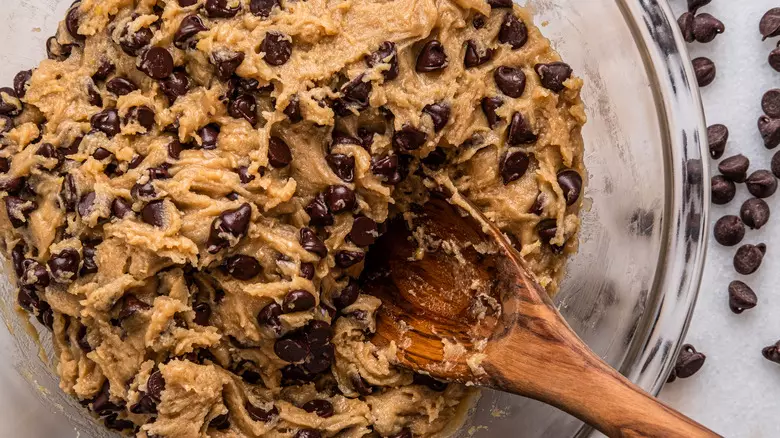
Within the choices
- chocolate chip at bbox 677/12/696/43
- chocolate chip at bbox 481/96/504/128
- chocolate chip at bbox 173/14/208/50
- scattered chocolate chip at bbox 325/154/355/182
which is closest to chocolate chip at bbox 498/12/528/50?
chocolate chip at bbox 481/96/504/128

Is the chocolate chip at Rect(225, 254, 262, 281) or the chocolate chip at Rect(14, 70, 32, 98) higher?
the chocolate chip at Rect(14, 70, 32, 98)

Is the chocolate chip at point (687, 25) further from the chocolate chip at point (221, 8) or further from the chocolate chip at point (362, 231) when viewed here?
the chocolate chip at point (221, 8)

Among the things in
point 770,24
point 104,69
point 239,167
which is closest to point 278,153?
point 239,167

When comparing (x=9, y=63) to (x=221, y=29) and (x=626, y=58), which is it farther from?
(x=626, y=58)

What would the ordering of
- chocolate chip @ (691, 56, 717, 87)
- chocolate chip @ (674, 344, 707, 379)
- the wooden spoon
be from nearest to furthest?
the wooden spoon
chocolate chip @ (674, 344, 707, 379)
chocolate chip @ (691, 56, 717, 87)

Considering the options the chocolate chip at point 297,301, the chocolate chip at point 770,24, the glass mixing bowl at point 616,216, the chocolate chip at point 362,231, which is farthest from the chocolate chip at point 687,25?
the chocolate chip at point 297,301

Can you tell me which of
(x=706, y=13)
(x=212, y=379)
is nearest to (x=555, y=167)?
(x=212, y=379)

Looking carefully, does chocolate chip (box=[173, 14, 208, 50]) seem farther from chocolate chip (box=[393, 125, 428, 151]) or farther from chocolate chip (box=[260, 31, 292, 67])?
chocolate chip (box=[393, 125, 428, 151])
